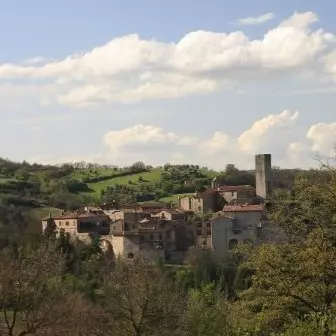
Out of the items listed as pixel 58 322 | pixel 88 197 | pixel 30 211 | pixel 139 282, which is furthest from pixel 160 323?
pixel 88 197

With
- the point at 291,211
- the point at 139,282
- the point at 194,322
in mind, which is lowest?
the point at 194,322

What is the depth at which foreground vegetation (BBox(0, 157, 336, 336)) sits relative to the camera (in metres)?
16.8

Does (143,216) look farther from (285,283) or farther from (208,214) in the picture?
(285,283)

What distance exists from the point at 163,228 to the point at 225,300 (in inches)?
2139

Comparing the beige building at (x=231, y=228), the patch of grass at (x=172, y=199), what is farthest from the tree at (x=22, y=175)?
the beige building at (x=231, y=228)

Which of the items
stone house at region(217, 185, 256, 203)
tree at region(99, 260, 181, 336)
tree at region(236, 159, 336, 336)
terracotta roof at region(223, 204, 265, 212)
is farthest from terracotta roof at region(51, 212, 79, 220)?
tree at region(236, 159, 336, 336)

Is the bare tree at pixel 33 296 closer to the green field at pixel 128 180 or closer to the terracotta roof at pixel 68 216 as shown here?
the terracotta roof at pixel 68 216

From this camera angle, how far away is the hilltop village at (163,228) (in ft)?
261

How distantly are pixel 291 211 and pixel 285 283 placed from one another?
1809 mm

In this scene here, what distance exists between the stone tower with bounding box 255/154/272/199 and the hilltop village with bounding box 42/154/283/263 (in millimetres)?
9889

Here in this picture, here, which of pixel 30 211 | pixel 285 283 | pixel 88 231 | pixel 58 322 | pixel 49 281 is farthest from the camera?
pixel 30 211

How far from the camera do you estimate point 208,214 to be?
9025 centimetres

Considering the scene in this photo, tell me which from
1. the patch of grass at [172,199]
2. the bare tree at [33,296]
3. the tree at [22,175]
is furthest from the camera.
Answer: the tree at [22,175]

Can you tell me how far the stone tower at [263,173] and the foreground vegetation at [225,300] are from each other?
2919 inches
